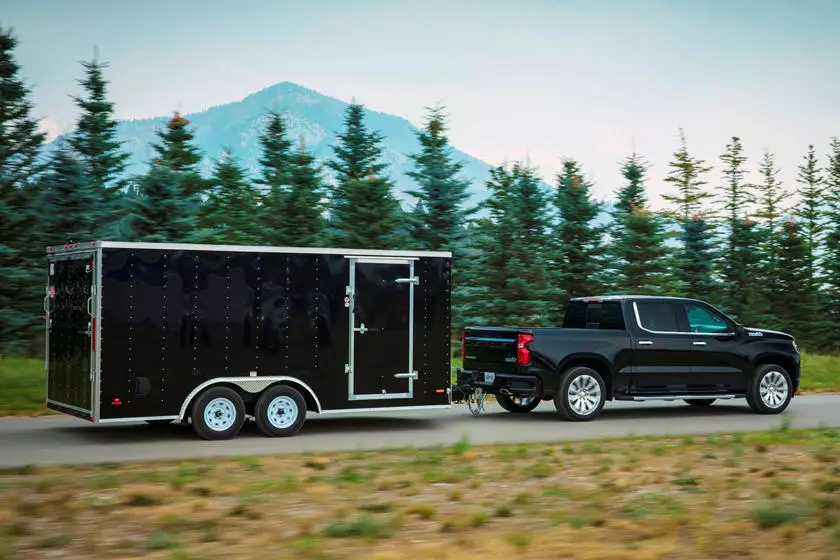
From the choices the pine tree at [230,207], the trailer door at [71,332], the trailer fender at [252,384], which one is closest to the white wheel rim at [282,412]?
the trailer fender at [252,384]

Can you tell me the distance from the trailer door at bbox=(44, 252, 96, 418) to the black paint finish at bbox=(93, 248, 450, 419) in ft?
1.18

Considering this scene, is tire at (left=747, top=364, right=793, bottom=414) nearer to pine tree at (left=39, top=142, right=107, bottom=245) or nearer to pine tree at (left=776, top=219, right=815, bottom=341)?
pine tree at (left=39, top=142, right=107, bottom=245)

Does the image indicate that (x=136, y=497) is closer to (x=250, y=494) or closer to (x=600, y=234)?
(x=250, y=494)

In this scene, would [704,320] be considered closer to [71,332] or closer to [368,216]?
[71,332]

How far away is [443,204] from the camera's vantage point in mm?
31969

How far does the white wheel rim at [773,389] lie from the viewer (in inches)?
695

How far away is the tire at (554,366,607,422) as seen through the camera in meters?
16.0

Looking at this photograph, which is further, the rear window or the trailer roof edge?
the rear window

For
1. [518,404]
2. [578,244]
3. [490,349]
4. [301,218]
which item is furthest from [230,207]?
[490,349]

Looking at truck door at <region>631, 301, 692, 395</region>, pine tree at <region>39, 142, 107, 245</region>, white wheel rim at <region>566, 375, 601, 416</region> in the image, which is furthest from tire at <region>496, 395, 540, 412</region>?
pine tree at <region>39, 142, 107, 245</region>

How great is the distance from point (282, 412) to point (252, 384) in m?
0.59

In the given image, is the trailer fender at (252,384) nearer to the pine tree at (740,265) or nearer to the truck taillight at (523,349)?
the truck taillight at (523,349)

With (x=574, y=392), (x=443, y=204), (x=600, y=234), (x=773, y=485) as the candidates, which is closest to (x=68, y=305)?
(x=574, y=392)

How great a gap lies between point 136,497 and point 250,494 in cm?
96
